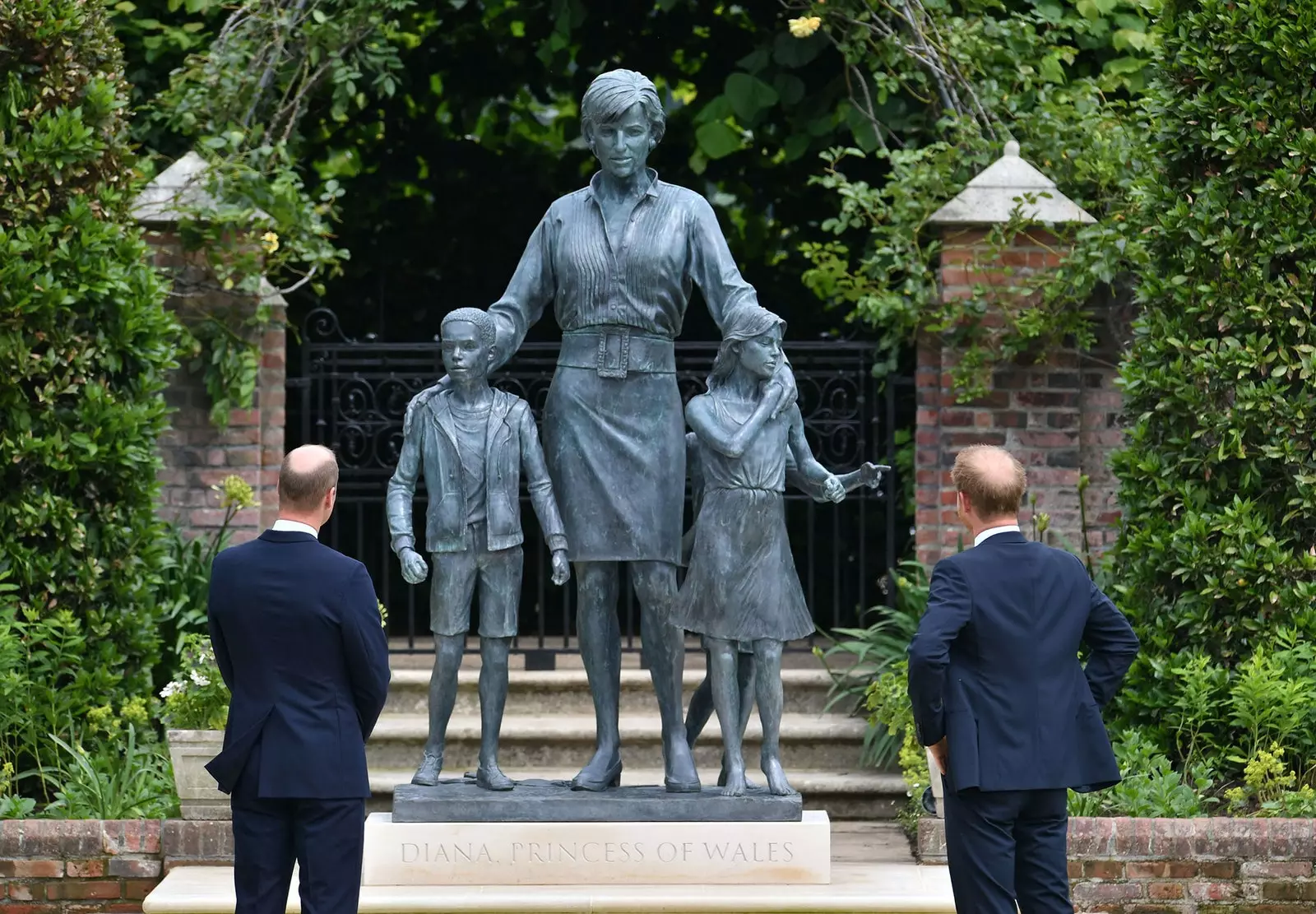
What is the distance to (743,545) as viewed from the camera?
5.63 meters

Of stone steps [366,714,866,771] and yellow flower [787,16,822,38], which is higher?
yellow flower [787,16,822,38]

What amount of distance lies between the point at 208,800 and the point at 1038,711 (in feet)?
10.9

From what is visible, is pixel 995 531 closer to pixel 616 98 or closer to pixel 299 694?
pixel 299 694

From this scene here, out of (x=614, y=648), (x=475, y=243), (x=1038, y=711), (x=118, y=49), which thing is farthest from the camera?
(x=475, y=243)

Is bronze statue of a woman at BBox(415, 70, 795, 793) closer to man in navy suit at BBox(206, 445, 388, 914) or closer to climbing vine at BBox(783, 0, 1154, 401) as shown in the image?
man in navy suit at BBox(206, 445, 388, 914)

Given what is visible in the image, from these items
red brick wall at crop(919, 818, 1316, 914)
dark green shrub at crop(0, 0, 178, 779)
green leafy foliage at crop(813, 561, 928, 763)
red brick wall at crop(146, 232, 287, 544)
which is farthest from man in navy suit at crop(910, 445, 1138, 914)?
red brick wall at crop(146, 232, 287, 544)

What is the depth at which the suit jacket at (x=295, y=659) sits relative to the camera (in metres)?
4.19

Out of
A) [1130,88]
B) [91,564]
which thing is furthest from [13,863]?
[1130,88]

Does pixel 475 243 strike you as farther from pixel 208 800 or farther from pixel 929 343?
pixel 208 800

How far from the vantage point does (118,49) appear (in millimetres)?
7387

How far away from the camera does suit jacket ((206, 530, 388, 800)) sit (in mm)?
4188

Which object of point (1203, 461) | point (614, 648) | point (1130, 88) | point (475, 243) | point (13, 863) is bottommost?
point (13, 863)

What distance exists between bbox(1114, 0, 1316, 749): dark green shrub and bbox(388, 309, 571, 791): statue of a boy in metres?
2.48

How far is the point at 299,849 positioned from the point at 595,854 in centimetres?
143
